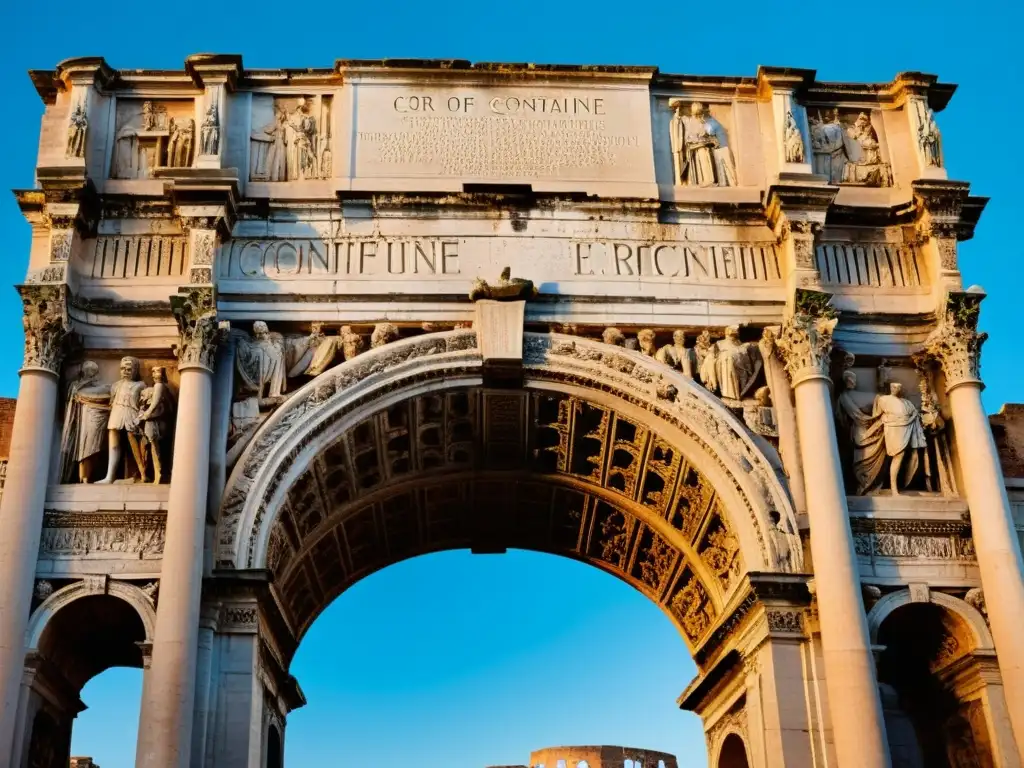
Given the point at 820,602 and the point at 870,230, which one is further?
the point at 870,230

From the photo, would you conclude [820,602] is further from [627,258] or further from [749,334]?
[627,258]

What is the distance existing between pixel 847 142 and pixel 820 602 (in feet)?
28.6

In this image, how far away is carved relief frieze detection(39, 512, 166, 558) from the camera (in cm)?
1941

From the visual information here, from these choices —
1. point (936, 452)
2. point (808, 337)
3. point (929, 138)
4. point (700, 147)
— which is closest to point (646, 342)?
point (808, 337)

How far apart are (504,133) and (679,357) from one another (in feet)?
16.6

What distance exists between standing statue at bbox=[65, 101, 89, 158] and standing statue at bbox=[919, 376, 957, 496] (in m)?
13.9

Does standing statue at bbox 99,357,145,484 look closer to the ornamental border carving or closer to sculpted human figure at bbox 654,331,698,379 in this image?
the ornamental border carving

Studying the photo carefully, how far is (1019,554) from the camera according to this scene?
64.8ft

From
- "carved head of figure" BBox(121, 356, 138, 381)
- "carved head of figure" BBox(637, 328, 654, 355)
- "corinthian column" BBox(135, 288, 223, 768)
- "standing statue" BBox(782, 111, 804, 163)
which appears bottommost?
"corinthian column" BBox(135, 288, 223, 768)

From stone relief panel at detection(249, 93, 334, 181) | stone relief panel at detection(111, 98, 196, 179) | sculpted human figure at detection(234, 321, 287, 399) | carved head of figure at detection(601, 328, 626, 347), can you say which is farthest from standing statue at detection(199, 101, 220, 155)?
carved head of figure at detection(601, 328, 626, 347)

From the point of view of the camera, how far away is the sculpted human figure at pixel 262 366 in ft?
68.2

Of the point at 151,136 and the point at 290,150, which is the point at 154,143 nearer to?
the point at 151,136

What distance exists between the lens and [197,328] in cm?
2038

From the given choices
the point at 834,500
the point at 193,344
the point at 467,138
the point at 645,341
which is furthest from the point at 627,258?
the point at 193,344
